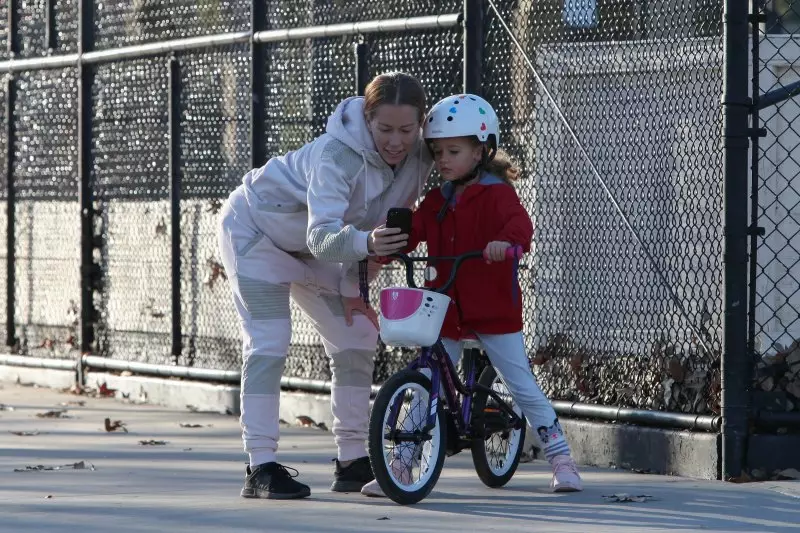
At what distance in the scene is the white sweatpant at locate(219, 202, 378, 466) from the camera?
7008mm

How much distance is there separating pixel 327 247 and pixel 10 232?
7351mm

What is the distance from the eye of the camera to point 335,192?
22.2 feet

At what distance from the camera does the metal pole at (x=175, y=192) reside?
11312 millimetres

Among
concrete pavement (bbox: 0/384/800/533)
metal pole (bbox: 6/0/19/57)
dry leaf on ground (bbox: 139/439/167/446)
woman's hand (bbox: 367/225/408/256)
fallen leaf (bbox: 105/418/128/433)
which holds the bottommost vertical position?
concrete pavement (bbox: 0/384/800/533)

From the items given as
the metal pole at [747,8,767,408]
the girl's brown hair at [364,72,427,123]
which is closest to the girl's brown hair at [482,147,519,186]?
the girl's brown hair at [364,72,427,123]

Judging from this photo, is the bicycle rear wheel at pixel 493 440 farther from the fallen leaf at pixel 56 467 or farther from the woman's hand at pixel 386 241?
the fallen leaf at pixel 56 467

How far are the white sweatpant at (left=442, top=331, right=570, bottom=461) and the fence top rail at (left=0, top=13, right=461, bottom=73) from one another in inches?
106

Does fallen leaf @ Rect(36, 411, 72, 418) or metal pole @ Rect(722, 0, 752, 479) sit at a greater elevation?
metal pole @ Rect(722, 0, 752, 479)

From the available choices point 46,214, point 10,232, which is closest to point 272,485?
point 46,214

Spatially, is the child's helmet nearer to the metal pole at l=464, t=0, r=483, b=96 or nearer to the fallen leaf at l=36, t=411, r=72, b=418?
the metal pole at l=464, t=0, r=483, b=96

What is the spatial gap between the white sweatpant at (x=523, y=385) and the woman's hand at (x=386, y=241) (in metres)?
0.75

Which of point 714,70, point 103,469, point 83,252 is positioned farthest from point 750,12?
point 83,252

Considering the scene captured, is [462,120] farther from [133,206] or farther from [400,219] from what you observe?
[133,206]

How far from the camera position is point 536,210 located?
881cm
